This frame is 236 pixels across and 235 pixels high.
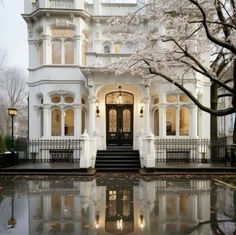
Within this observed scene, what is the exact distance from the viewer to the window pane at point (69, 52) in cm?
2131

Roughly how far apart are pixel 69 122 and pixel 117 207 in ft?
44.6

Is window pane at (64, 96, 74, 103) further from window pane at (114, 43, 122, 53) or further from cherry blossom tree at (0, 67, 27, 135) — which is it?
cherry blossom tree at (0, 67, 27, 135)

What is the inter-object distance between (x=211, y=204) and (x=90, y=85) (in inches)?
489

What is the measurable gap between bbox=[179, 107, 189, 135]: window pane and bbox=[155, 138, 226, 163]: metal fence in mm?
853

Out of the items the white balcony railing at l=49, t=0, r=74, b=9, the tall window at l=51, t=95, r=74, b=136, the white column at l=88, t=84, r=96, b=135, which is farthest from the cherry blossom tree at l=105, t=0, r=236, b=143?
the white balcony railing at l=49, t=0, r=74, b=9

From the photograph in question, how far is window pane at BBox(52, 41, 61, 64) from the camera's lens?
69.8ft

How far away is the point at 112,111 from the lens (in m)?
21.5

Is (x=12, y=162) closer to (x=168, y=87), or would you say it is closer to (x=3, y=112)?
(x=168, y=87)

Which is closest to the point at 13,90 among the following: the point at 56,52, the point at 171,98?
the point at 56,52

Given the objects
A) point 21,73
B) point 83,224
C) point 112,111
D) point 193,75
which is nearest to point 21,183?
point 83,224

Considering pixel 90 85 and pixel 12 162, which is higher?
pixel 90 85

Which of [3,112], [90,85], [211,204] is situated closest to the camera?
[211,204]

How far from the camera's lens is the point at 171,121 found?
20797 mm

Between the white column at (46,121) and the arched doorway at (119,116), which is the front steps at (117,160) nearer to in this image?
the arched doorway at (119,116)
